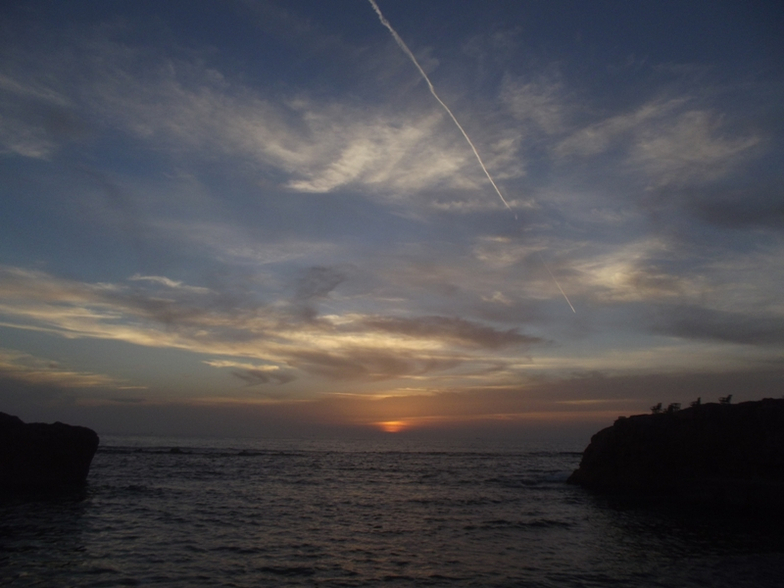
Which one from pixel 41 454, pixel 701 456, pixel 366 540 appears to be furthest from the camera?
pixel 701 456

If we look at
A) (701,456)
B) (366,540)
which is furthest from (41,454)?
(701,456)

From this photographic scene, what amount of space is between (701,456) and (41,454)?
56173 millimetres

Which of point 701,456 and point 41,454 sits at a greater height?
point 701,456

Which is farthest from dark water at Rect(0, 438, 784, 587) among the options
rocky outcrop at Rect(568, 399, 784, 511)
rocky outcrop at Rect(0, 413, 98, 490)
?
rocky outcrop at Rect(568, 399, 784, 511)

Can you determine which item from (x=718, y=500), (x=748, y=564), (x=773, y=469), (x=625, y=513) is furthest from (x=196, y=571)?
(x=773, y=469)

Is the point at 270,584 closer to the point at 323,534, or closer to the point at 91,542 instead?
the point at 323,534

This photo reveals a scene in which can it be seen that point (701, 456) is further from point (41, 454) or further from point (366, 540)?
point (41, 454)

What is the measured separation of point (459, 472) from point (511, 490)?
59.6ft

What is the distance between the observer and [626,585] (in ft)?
55.9

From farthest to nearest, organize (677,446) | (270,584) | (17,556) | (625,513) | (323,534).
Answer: (677,446)
(625,513)
(323,534)
(17,556)
(270,584)

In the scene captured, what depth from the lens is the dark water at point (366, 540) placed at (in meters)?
17.6

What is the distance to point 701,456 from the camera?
3909 centimetres

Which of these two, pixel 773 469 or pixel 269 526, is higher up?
pixel 773 469

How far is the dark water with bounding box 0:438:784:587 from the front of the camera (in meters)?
17.6
